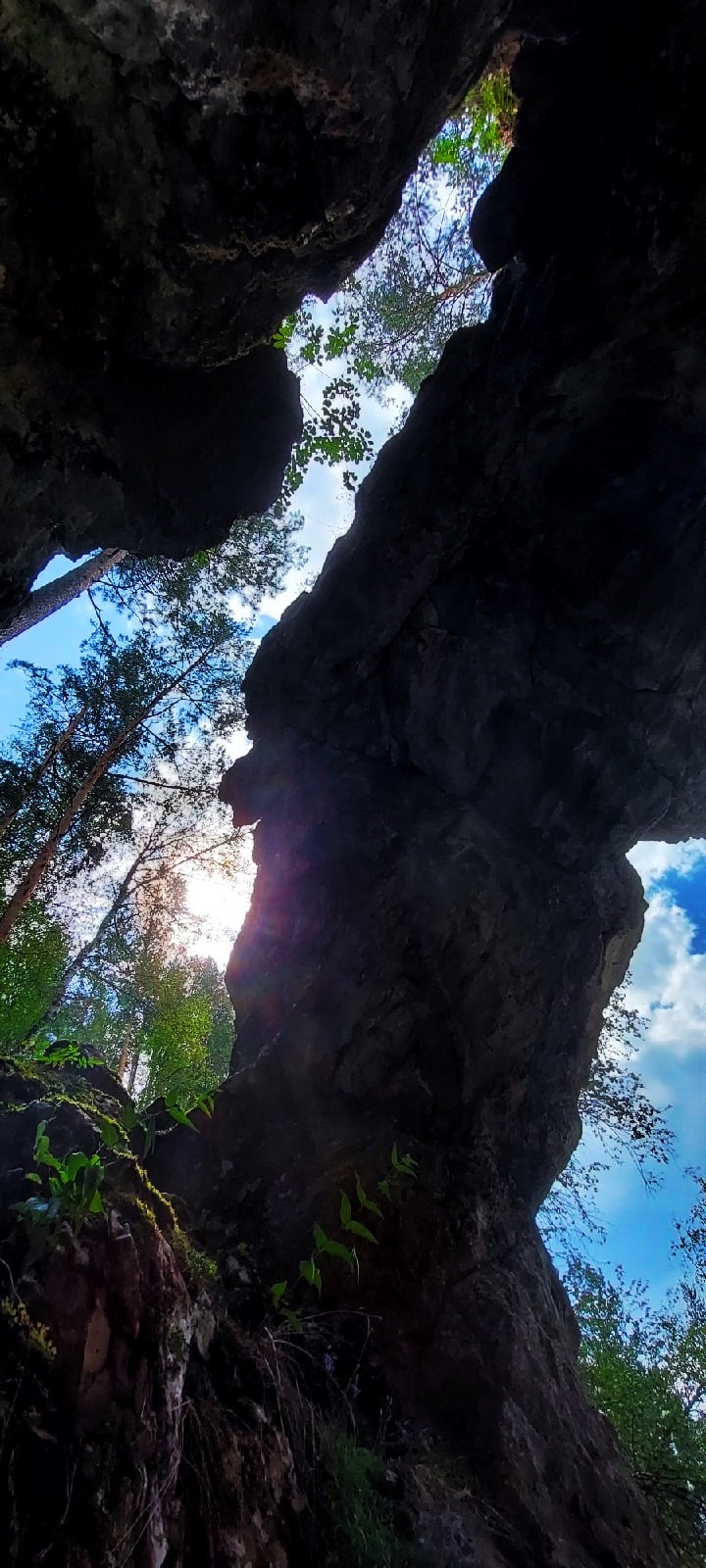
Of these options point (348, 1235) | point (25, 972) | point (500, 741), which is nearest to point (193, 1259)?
point (348, 1235)

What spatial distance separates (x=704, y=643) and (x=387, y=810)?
364 cm

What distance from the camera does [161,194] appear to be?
4.24 metres

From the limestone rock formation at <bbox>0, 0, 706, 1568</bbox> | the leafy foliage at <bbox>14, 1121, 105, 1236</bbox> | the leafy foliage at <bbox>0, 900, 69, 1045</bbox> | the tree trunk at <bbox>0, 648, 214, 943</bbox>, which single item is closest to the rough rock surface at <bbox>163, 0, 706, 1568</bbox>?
the limestone rock formation at <bbox>0, 0, 706, 1568</bbox>

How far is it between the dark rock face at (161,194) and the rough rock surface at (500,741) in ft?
6.25

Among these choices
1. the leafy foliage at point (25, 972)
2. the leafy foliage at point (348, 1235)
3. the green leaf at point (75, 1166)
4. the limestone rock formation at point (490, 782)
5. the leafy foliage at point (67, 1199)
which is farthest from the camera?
the leafy foliage at point (25, 972)

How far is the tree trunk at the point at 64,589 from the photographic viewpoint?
395 inches

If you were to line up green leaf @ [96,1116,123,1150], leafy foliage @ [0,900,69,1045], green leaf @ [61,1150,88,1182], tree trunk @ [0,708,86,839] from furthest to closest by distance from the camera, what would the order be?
1. tree trunk @ [0,708,86,839]
2. leafy foliage @ [0,900,69,1045]
3. green leaf @ [96,1116,123,1150]
4. green leaf @ [61,1150,88,1182]

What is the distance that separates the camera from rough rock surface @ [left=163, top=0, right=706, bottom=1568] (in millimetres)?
5648

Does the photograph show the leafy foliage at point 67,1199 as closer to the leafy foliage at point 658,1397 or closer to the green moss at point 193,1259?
the green moss at point 193,1259

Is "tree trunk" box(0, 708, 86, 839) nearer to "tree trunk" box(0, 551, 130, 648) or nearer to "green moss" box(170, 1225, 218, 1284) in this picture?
"tree trunk" box(0, 551, 130, 648)

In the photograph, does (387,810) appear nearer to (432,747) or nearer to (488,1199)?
(432,747)

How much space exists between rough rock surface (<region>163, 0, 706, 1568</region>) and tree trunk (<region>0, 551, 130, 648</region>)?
164 inches

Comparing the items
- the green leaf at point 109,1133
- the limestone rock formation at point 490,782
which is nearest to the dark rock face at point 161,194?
the limestone rock formation at point 490,782

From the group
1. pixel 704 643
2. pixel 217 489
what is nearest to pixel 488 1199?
pixel 704 643
